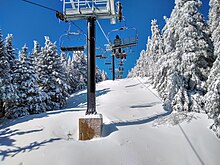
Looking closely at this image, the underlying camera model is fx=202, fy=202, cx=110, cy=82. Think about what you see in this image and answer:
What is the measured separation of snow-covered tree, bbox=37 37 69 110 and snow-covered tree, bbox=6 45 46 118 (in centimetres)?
333

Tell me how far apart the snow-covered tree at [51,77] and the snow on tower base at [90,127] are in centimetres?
1640

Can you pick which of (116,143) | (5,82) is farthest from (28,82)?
(116,143)

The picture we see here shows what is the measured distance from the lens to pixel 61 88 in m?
25.6

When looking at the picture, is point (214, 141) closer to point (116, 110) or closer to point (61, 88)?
point (116, 110)

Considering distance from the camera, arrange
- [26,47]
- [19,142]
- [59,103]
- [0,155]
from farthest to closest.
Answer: [59,103] < [26,47] < [19,142] < [0,155]

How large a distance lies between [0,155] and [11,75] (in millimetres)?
14756

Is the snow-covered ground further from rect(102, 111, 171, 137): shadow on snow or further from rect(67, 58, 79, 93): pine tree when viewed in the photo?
rect(67, 58, 79, 93): pine tree

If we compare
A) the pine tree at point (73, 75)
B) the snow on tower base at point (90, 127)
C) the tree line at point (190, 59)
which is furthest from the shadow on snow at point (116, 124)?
the pine tree at point (73, 75)

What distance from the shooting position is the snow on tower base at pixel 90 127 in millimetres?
8523

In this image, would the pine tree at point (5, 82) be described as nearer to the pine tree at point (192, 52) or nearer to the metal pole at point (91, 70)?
the metal pole at point (91, 70)

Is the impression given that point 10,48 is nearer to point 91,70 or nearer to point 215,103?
point 91,70

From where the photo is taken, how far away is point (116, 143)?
26.0ft

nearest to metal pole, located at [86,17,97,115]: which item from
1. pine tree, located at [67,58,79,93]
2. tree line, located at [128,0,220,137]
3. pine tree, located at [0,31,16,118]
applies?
tree line, located at [128,0,220,137]

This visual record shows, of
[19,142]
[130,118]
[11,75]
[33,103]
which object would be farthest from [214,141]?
[11,75]
